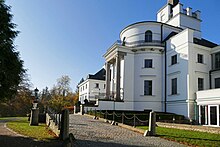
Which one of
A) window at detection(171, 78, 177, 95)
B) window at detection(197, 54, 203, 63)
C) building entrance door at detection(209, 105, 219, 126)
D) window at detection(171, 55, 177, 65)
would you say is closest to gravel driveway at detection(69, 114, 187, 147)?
building entrance door at detection(209, 105, 219, 126)

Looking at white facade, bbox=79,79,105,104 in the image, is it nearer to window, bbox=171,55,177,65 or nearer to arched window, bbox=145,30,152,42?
arched window, bbox=145,30,152,42

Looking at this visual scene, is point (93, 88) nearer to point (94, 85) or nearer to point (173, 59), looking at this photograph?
point (94, 85)

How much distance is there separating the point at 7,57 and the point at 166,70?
88.6ft

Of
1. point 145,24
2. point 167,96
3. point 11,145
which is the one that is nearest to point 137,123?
point 167,96

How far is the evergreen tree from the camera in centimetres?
995

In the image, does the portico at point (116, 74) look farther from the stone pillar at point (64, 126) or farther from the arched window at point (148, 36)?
the stone pillar at point (64, 126)

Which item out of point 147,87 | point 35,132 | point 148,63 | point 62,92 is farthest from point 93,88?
point 35,132

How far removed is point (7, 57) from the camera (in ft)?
33.4

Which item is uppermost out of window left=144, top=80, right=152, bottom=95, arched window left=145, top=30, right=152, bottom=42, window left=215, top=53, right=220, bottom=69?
arched window left=145, top=30, right=152, bottom=42

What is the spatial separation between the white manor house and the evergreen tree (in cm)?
2153

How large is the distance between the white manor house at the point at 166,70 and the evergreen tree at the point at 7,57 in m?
21.5

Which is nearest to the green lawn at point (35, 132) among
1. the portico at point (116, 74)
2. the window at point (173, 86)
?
the portico at point (116, 74)

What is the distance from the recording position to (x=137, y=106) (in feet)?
114

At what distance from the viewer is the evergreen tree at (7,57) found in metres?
9.95
